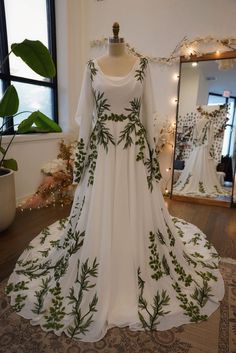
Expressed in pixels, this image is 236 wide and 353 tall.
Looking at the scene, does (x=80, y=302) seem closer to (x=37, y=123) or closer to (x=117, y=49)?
(x=117, y=49)

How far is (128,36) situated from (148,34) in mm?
274

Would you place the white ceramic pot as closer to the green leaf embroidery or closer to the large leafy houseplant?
the large leafy houseplant

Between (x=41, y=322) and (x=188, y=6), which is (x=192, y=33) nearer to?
(x=188, y=6)

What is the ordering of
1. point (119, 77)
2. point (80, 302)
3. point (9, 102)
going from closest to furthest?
point (80, 302)
point (119, 77)
point (9, 102)

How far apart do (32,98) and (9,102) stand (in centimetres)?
132

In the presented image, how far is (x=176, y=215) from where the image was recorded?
2.84 meters

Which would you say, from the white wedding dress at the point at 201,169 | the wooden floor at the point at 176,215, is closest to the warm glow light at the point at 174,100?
the white wedding dress at the point at 201,169

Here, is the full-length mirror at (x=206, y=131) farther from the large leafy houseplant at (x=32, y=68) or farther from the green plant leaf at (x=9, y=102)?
the green plant leaf at (x=9, y=102)

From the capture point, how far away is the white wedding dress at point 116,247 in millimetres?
1308

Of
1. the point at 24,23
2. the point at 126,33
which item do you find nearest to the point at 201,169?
the point at 126,33

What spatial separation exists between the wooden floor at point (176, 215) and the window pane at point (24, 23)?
69.6 inches

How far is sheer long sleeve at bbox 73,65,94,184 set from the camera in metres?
1.49

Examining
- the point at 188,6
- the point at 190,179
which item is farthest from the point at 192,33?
the point at 190,179

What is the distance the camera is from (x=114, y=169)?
1413 millimetres
